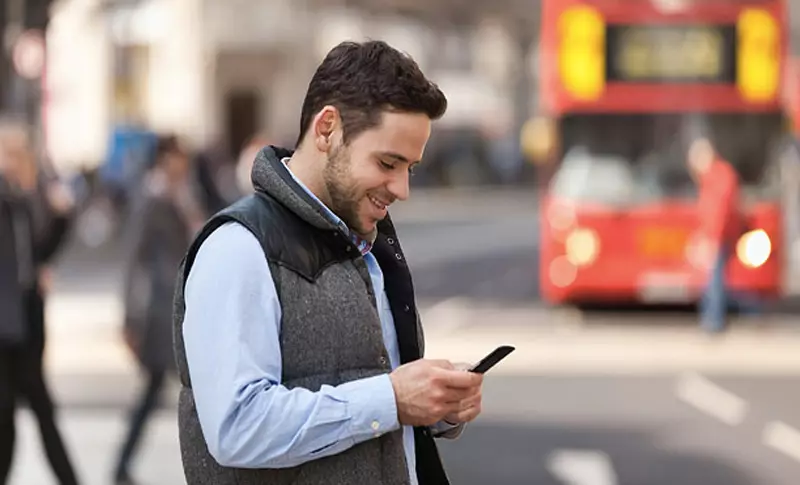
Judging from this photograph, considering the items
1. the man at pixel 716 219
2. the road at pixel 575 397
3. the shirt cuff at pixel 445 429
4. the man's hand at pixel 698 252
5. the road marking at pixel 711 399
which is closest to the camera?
the shirt cuff at pixel 445 429

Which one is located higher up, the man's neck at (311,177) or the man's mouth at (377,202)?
the man's neck at (311,177)

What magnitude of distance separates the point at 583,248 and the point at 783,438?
6765 millimetres

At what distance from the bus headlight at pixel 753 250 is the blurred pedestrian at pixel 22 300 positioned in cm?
979

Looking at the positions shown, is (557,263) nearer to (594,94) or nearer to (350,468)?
(594,94)

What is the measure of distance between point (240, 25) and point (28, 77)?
29.4 metres

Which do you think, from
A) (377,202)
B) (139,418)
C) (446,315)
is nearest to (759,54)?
(446,315)

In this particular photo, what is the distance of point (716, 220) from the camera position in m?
15.5

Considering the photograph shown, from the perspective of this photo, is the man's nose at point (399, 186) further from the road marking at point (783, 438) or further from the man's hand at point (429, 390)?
the road marking at point (783, 438)

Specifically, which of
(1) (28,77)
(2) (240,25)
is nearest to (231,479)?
(1) (28,77)

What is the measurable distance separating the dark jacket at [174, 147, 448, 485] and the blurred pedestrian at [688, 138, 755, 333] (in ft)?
41.4

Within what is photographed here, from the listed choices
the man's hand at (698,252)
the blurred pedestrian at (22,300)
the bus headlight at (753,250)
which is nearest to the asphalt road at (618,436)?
the blurred pedestrian at (22,300)

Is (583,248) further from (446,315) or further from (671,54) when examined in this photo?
(446,315)

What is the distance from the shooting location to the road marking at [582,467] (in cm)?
880

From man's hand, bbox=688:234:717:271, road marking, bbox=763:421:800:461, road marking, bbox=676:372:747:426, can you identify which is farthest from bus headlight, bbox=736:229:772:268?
road marking, bbox=763:421:800:461
